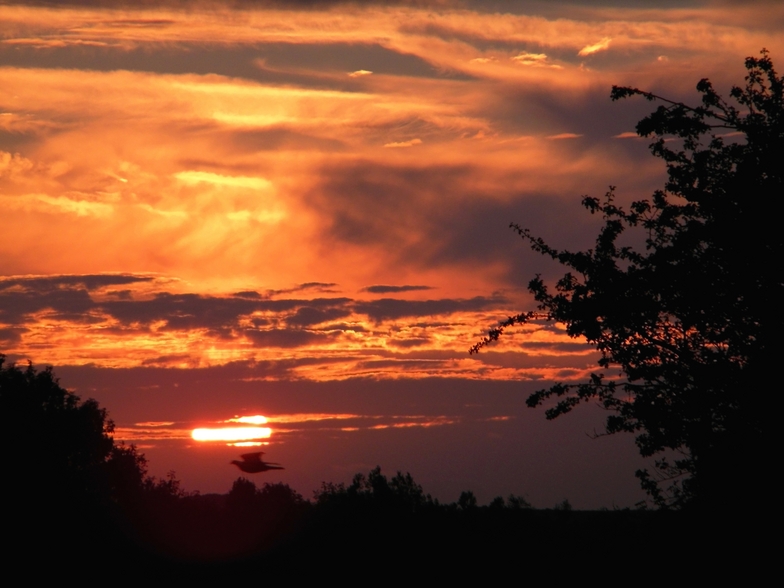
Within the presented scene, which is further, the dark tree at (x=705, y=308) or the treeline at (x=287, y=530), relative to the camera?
the treeline at (x=287, y=530)

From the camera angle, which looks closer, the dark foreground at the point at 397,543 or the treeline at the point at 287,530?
the dark foreground at the point at 397,543

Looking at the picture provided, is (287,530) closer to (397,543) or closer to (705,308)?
(397,543)

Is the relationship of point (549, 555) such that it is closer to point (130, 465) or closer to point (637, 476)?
point (637, 476)

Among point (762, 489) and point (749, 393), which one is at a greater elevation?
point (749, 393)

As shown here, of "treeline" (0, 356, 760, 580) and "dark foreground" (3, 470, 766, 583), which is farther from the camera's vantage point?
"treeline" (0, 356, 760, 580)

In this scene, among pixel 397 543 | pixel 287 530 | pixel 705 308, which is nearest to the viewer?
pixel 705 308

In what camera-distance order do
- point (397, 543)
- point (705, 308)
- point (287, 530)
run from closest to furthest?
1. point (705, 308)
2. point (397, 543)
3. point (287, 530)

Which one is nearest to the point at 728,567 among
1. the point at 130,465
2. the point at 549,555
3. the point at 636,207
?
the point at 636,207

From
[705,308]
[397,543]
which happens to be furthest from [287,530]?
[705,308]

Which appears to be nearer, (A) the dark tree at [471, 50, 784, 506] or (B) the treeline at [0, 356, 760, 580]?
(A) the dark tree at [471, 50, 784, 506]

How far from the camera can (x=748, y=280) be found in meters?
15.8

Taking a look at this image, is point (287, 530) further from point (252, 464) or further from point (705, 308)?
point (705, 308)

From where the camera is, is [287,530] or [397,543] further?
[287,530]

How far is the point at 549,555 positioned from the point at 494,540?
1.74 meters
